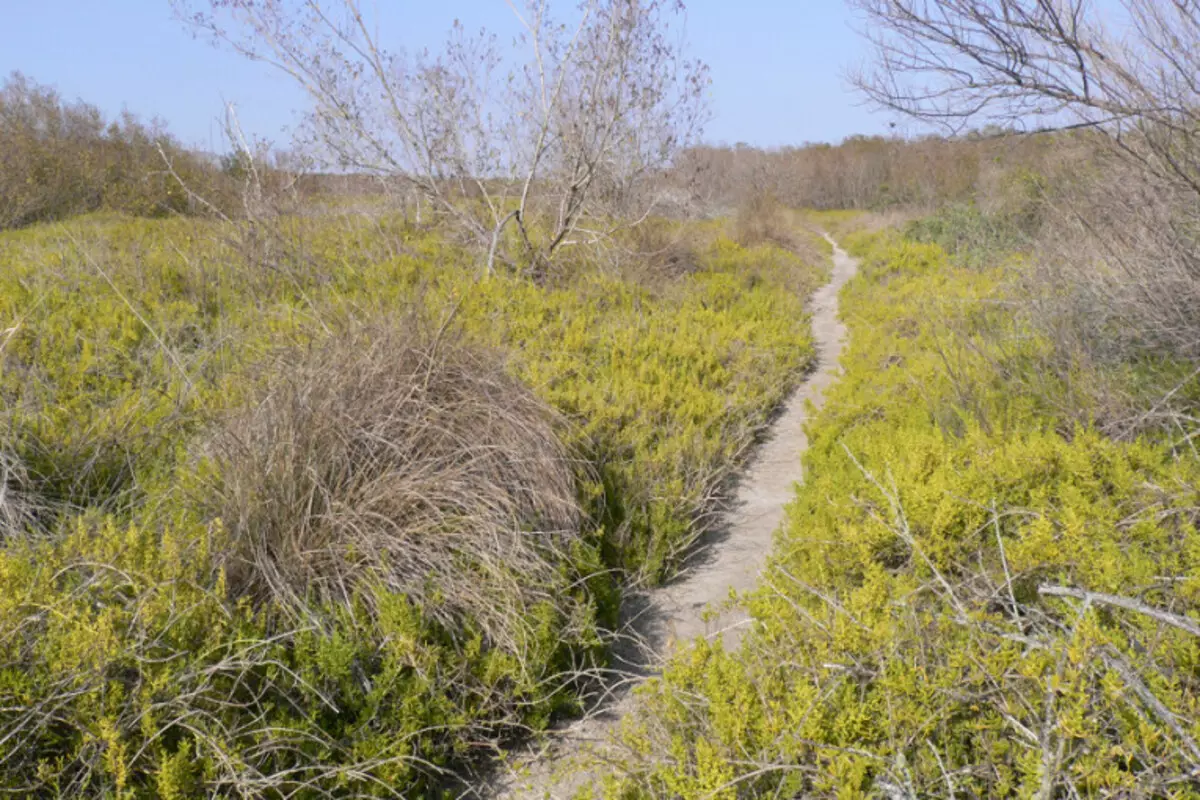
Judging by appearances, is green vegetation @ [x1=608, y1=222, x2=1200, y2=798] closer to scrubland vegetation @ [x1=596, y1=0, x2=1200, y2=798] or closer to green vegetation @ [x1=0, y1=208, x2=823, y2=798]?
scrubland vegetation @ [x1=596, y1=0, x2=1200, y2=798]

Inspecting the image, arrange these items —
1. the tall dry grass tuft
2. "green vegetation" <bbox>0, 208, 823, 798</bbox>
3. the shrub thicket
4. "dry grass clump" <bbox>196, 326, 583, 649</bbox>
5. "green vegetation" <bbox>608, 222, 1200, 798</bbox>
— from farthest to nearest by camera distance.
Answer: the shrub thicket
the tall dry grass tuft
"dry grass clump" <bbox>196, 326, 583, 649</bbox>
"green vegetation" <bbox>0, 208, 823, 798</bbox>
"green vegetation" <bbox>608, 222, 1200, 798</bbox>

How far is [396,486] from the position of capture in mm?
3453

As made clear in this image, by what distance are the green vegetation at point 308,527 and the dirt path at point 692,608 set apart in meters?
0.16

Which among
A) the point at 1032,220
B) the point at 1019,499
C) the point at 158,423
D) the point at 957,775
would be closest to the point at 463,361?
the point at 158,423

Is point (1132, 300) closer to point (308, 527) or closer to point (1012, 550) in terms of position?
point (1012, 550)

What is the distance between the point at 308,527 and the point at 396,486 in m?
0.40

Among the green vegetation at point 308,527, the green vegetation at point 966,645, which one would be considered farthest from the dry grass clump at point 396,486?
the green vegetation at point 966,645

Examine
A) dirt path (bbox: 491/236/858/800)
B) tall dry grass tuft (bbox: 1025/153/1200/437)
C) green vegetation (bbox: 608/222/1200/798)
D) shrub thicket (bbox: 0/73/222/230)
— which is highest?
shrub thicket (bbox: 0/73/222/230)

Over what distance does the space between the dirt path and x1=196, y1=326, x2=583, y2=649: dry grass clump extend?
1.49 feet

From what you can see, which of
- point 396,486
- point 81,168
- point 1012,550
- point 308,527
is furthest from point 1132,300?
point 81,168

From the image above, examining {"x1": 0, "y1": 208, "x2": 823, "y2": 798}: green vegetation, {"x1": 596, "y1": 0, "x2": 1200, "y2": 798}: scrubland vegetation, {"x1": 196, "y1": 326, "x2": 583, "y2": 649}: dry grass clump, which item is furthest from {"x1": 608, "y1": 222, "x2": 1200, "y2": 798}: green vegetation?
{"x1": 196, "y1": 326, "x2": 583, "y2": 649}: dry grass clump

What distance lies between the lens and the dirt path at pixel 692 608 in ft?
9.46

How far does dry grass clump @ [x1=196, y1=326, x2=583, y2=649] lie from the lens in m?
3.13

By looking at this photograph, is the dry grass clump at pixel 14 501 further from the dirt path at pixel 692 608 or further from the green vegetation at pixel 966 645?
the green vegetation at pixel 966 645
